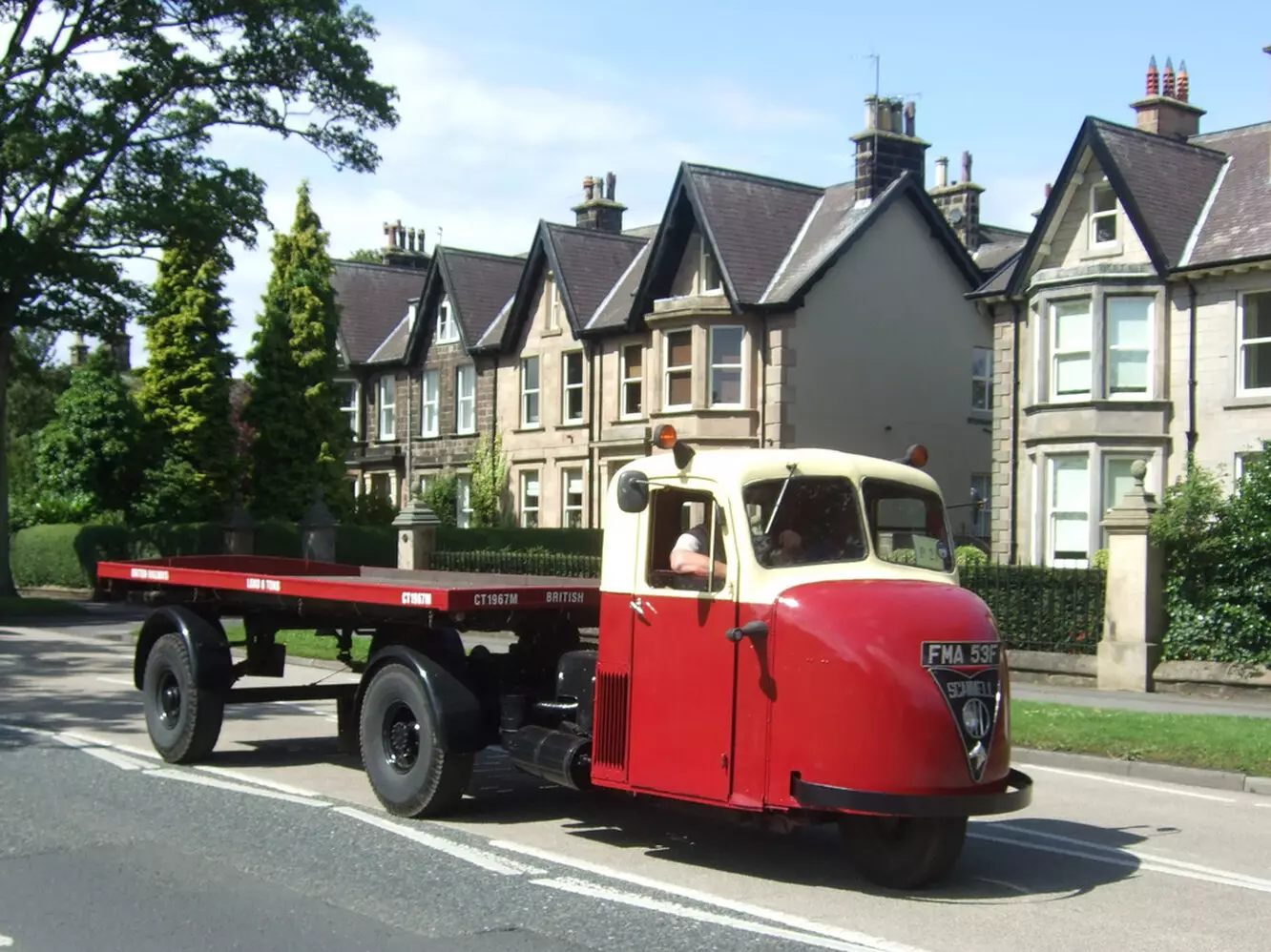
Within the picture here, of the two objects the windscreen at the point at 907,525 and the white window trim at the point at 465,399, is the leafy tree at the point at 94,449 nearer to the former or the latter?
the white window trim at the point at 465,399

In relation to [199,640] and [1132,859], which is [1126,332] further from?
[199,640]

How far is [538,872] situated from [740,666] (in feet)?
5.01

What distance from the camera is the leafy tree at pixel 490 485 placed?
4266cm

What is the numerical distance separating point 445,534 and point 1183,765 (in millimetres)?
26205

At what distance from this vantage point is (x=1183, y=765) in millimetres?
12281

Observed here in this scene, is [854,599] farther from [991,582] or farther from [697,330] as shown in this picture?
[697,330]

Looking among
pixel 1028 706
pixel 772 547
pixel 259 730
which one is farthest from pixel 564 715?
pixel 1028 706

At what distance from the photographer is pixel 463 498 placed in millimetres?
44500

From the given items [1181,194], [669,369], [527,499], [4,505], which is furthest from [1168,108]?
[4,505]

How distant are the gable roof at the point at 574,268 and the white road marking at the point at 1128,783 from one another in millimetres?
27715

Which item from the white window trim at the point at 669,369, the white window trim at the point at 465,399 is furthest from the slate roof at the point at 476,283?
the white window trim at the point at 669,369

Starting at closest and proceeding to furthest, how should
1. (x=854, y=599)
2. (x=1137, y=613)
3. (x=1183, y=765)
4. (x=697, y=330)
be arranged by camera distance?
(x=854, y=599), (x=1183, y=765), (x=1137, y=613), (x=697, y=330)

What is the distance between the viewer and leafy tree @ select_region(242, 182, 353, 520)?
139 ft

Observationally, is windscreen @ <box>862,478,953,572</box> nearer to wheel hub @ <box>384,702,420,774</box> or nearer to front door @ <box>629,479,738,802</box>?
front door @ <box>629,479,738,802</box>
